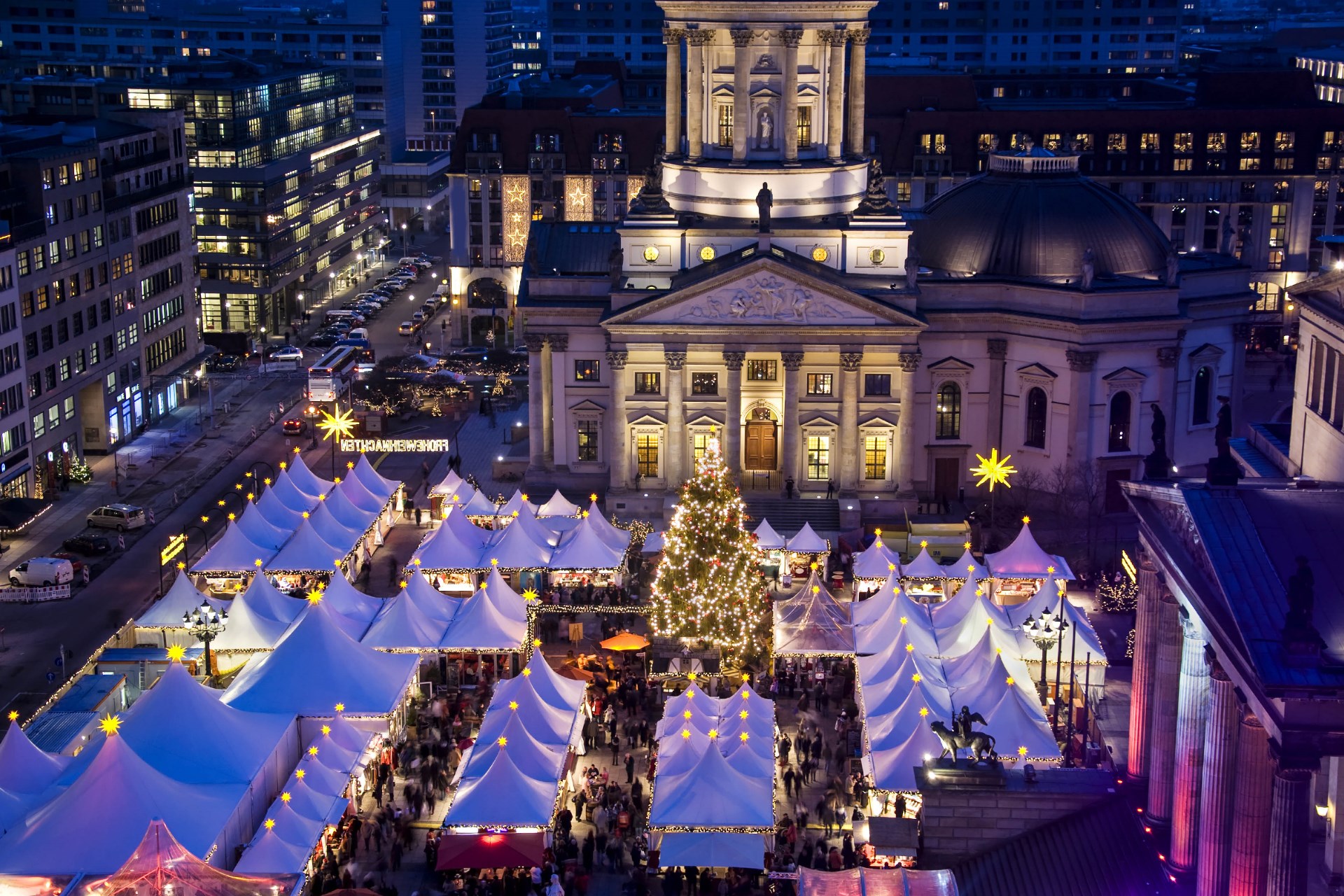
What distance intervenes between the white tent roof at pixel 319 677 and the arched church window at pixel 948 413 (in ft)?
139

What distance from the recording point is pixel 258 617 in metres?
72.1

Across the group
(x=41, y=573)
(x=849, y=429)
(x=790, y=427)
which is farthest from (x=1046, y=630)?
(x=41, y=573)

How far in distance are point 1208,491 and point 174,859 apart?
29258mm

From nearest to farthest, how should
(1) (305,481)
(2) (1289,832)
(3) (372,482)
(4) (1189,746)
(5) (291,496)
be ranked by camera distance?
(2) (1289,832), (4) (1189,746), (5) (291,496), (1) (305,481), (3) (372,482)

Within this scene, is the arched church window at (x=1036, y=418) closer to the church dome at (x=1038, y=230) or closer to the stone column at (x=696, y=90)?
the church dome at (x=1038, y=230)

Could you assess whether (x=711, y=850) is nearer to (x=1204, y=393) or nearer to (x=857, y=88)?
(x=1204, y=393)

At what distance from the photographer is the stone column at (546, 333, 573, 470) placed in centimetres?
10006

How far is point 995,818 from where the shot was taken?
180 ft

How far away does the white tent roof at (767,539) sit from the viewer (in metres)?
85.4

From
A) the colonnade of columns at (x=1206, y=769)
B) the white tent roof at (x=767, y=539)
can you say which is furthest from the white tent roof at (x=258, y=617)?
the colonnade of columns at (x=1206, y=769)

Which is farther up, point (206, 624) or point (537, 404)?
point (537, 404)

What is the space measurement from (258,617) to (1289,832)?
1734 inches

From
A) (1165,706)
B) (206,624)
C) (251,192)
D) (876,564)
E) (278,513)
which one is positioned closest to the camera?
(1165,706)

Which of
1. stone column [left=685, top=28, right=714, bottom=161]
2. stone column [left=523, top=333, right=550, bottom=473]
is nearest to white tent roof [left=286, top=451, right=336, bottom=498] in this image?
stone column [left=523, top=333, right=550, bottom=473]
